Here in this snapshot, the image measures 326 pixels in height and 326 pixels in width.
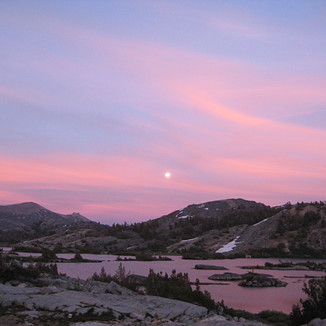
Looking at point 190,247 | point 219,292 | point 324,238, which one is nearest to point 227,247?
point 190,247

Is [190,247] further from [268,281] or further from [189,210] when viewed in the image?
[189,210]

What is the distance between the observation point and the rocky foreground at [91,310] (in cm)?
1266

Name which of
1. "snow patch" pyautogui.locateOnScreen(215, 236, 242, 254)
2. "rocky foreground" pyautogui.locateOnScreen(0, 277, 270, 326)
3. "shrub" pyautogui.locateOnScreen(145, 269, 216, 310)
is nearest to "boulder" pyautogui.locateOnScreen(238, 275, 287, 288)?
"shrub" pyautogui.locateOnScreen(145, 269, 216, 310)

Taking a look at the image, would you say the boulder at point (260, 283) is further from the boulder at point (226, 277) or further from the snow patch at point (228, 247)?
the snow patch at point (228, 247)

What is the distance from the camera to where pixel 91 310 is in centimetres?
1367

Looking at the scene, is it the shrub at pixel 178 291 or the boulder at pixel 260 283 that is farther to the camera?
the boulder at pixel 260 283

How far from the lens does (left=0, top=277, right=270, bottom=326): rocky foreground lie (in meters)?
12.7

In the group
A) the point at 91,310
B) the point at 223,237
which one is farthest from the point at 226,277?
the point at 223,237

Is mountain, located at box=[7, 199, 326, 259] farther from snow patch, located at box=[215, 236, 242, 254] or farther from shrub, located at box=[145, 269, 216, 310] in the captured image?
shrub, located at box=[145, 269, 216, 310]

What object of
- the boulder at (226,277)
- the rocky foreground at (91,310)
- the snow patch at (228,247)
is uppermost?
the rocky foreground at (91,310)

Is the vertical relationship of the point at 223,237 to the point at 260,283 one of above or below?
above

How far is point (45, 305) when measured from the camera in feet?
46.2

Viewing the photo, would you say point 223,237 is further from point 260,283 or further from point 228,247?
point 260,283

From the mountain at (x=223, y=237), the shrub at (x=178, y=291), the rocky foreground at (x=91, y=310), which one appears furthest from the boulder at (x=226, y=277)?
the mountain at (x=223, y=237)
